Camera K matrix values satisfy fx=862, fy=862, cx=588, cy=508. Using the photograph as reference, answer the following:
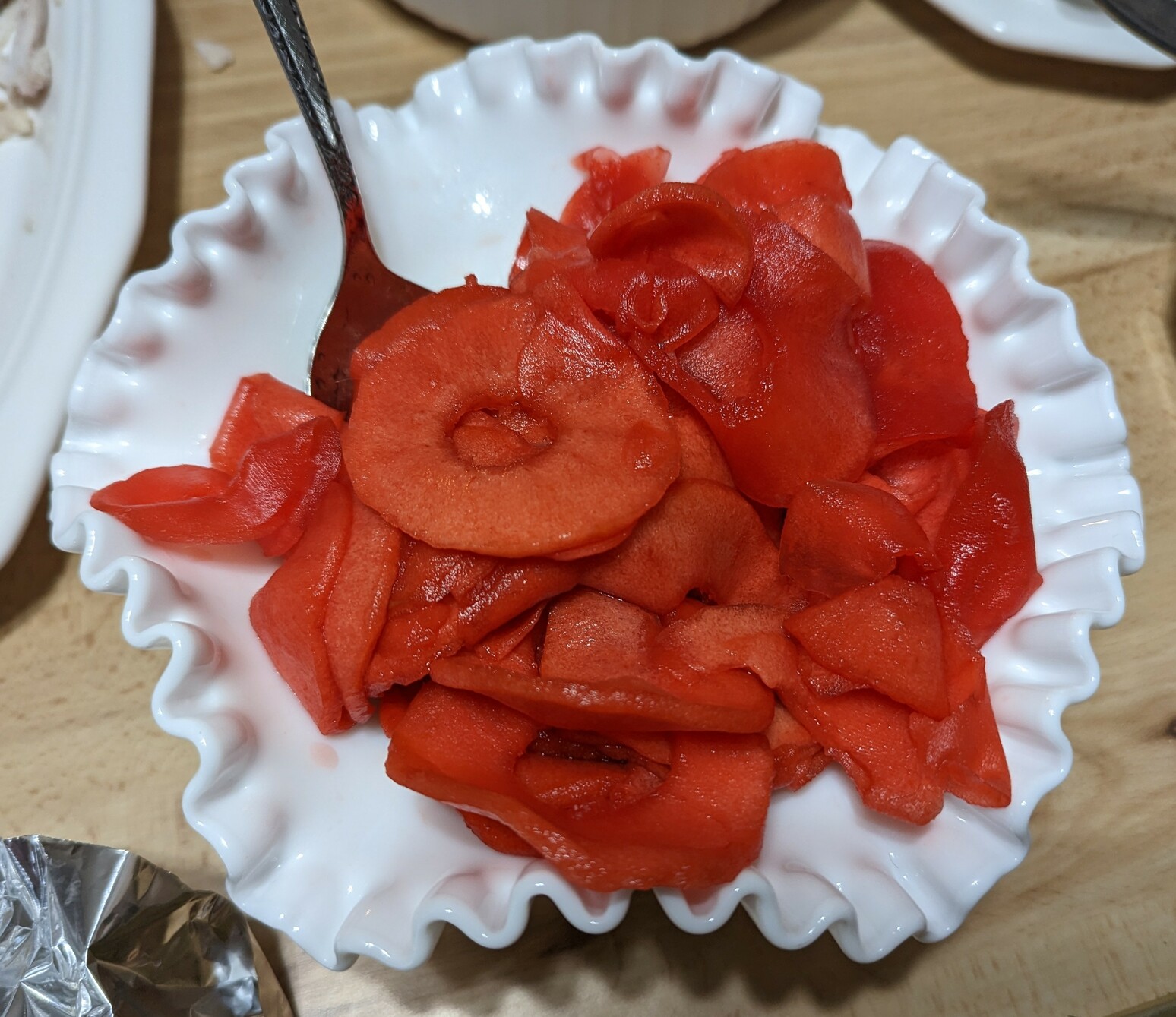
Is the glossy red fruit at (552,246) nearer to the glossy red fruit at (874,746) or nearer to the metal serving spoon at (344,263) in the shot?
the metal serving spoon at (344,263)

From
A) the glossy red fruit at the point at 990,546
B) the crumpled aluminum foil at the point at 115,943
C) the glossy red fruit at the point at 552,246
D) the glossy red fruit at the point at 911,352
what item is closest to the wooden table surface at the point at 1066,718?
the crumpled aluminum foil at the point at 115,943

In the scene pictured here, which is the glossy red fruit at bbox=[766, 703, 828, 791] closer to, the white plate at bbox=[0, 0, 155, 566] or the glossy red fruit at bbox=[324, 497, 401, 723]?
the glossy red fruit at bbox=[324, 497, 401, 723]

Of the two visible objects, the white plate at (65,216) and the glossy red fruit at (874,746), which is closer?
the glossy red fruit at (874,746)

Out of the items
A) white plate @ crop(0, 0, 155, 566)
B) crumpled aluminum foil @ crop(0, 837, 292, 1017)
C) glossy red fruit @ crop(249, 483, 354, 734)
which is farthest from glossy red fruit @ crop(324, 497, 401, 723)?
white plate @ crop(0, 0, 155, 566)

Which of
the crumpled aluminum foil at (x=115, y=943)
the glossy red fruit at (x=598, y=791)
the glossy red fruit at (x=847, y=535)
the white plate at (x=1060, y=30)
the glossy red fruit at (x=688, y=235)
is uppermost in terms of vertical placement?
the white plate at (x=1060, y=30)

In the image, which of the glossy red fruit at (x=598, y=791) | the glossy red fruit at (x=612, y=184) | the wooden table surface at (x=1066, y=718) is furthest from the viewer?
the glossy red fruit at (x=612, y=184)

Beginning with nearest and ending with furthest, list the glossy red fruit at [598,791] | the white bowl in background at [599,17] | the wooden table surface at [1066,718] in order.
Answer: the glossy red fruit at [598,791], the wooden table surface at [1066,718], the white bowl in background at [599,17]

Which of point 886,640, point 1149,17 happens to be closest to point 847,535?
point 886,640

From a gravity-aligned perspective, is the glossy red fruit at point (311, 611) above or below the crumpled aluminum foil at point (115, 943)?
above
